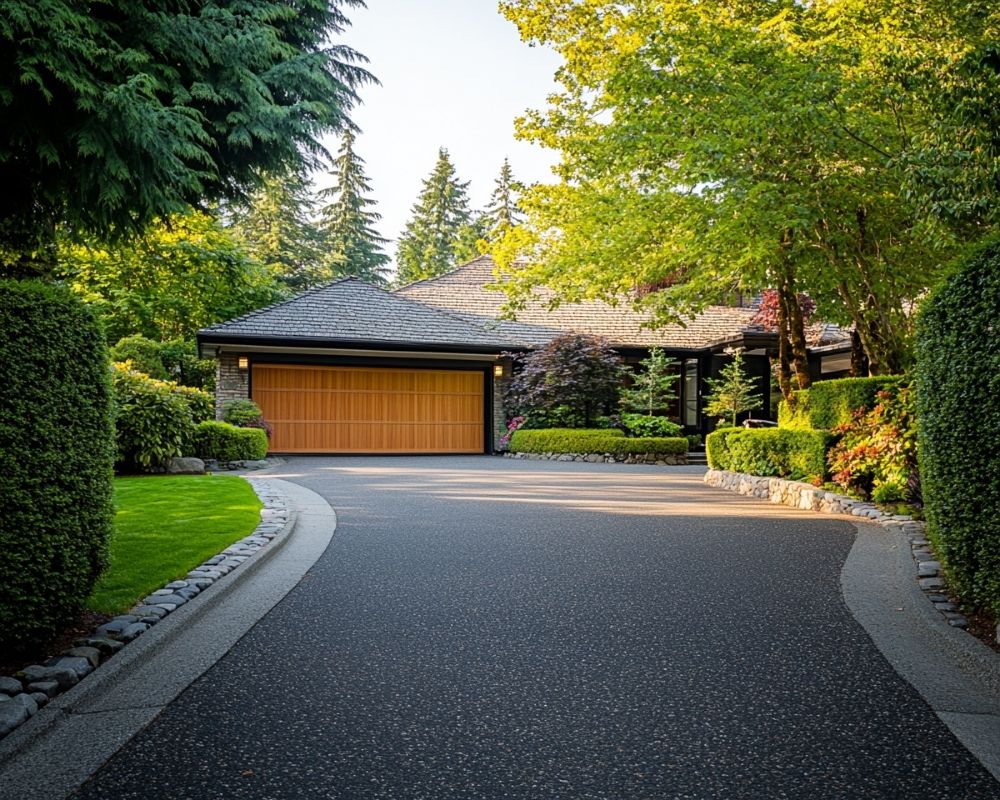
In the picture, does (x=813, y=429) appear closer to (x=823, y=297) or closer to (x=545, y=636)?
(x=823, y=297)

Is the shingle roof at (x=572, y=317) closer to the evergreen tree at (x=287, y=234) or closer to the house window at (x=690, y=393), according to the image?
the house window at (x=690, y=393)

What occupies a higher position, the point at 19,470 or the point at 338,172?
the point at 338,172

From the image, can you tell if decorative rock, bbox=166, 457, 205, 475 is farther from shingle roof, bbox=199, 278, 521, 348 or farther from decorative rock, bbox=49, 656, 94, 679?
decorative rock, bbox=49, 656, 94, 679

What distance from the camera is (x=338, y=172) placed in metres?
44.7

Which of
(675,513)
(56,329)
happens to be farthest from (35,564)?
(675,513)

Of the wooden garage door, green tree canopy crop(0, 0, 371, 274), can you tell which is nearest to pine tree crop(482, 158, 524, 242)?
the wooden garage door

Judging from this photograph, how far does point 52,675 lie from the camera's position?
128 inches

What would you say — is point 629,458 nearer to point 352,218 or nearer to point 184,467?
point 184,467

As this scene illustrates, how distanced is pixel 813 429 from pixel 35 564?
975 cm

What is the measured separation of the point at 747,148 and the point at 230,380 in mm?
13761

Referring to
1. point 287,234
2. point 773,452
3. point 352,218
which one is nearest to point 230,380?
point 773,452

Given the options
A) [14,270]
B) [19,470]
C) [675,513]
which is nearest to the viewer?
[19,470]

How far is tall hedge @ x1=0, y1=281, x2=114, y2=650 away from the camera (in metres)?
3.33

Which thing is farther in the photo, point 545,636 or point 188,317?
point 188,317
